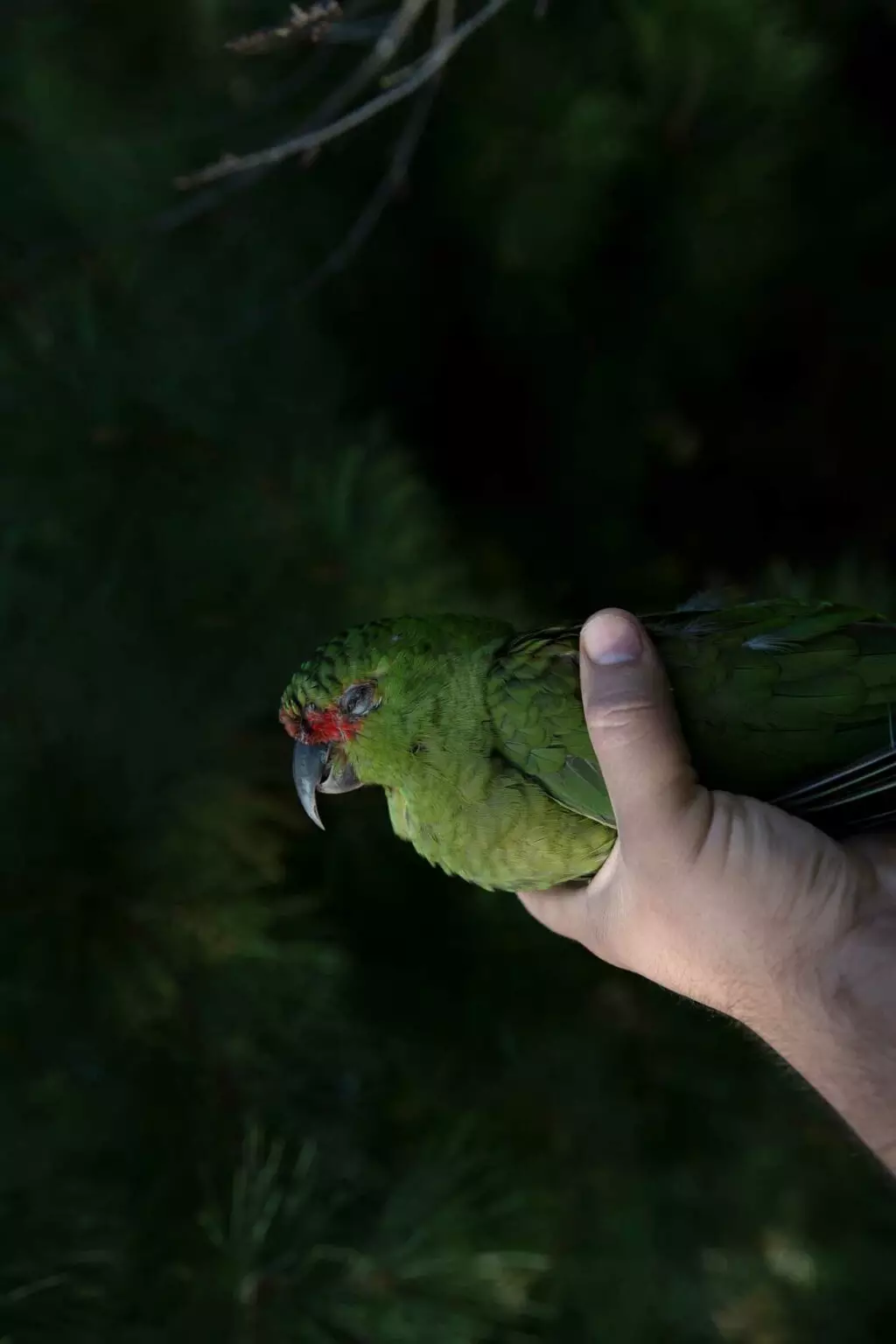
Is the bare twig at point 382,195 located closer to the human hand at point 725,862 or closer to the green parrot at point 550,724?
the green parrot at point 550,724

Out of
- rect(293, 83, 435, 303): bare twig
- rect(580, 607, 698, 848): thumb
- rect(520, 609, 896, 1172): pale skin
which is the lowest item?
rect(520, 609, 896, 1172): pale skin

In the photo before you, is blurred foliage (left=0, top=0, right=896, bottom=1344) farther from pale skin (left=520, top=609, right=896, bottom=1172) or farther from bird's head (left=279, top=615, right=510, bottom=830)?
pale skin (left=520, top=609, right=896, bottom=1172)

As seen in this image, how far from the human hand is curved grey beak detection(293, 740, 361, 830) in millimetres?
326

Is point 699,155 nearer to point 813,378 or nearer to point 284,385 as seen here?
point 813,378

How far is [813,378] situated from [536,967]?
3.73 ft

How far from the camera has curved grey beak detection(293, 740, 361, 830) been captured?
948 mm

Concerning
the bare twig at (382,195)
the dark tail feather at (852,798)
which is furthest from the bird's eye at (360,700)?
the bare twig at (382,195)

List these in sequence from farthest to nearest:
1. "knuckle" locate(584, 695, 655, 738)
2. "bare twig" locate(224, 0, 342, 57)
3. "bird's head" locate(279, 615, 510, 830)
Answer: "bird's head" locate(279, 615, 510, 830) → "knuckle" locate(584, 695, 655, 738) → "bare twig" locate(224, 0, 342, 57)

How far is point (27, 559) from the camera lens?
107 cm

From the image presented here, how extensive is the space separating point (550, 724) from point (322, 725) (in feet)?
0.79

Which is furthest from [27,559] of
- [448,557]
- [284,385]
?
[448,557]

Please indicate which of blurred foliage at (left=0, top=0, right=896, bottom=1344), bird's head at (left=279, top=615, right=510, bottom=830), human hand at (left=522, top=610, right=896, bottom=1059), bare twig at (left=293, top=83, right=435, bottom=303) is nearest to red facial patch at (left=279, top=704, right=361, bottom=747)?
bird's head at (left=279, top=615, right=510, bottom=830)

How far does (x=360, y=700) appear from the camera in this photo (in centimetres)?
91

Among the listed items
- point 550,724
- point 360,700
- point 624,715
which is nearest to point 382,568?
point 360,700
